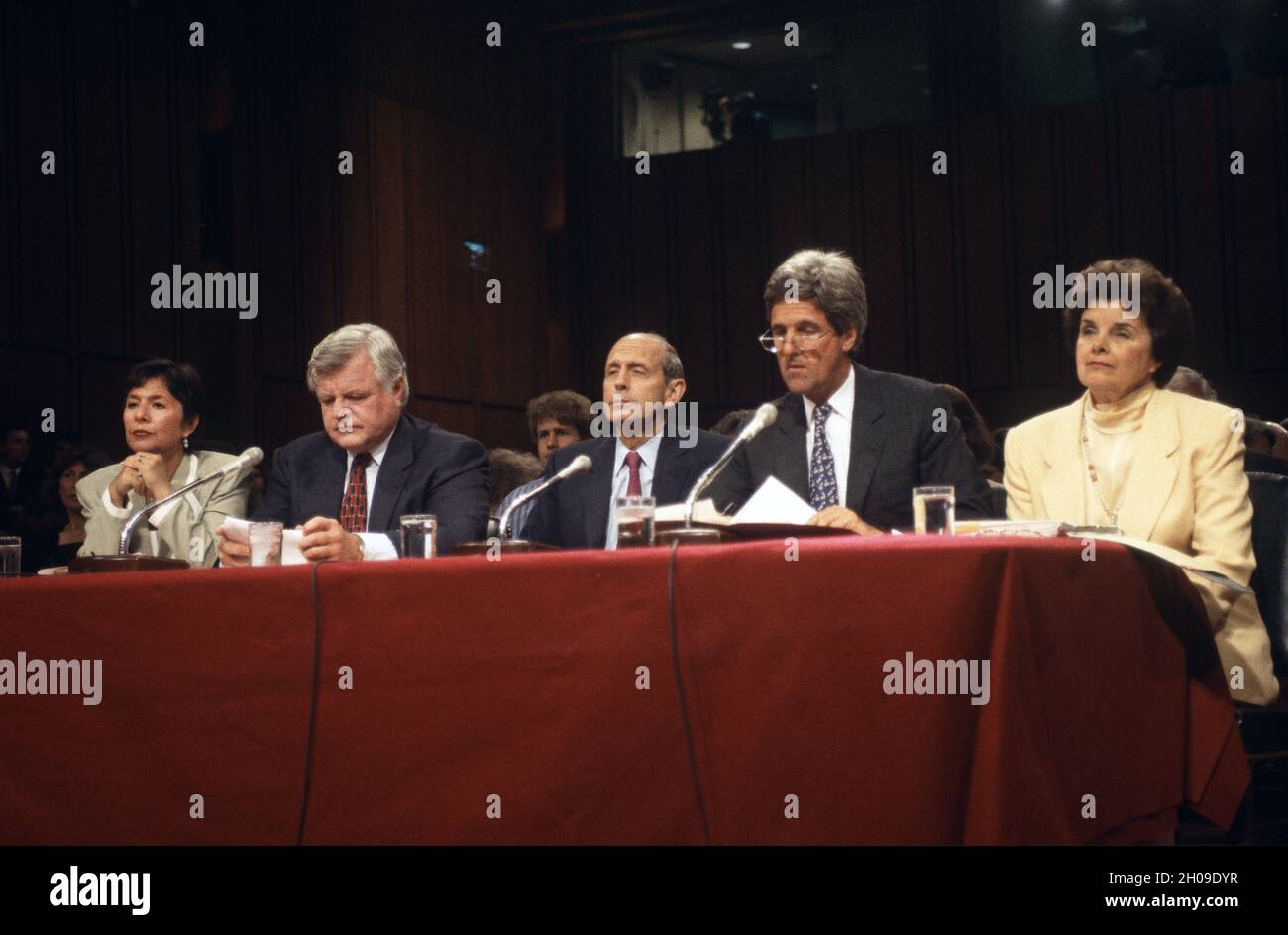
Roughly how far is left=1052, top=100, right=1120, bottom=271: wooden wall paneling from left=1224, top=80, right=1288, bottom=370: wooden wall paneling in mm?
646

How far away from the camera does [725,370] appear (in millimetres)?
8789

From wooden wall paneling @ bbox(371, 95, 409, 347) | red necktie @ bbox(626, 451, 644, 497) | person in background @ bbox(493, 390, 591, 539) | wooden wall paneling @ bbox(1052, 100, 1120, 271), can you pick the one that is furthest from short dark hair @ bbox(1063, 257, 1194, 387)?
wooden wall paneling @ bbox(371, 95, 409, 347)

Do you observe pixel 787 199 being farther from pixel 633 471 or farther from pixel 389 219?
pixel 633 471

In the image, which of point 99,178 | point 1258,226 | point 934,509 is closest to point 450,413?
point 99,178

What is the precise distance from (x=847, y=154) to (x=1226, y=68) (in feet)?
6.87

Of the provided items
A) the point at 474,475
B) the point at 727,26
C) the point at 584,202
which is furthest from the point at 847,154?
the point at 474,475

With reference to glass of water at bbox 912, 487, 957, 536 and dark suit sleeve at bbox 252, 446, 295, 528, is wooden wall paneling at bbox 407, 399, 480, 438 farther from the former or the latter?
glass of water at bbox 912, 487, 957, 536

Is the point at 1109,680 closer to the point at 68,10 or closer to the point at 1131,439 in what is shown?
→ the point at 1131,439

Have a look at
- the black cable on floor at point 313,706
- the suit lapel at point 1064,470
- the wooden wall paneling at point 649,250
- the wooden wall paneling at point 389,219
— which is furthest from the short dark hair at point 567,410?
the wooden wall paneling at point 649,250

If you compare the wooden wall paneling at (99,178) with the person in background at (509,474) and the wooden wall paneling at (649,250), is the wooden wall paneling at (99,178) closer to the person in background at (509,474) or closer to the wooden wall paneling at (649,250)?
the person in background at (509,474)

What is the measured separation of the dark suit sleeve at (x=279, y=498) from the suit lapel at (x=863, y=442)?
3.98ft

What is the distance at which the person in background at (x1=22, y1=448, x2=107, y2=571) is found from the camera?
530 cm

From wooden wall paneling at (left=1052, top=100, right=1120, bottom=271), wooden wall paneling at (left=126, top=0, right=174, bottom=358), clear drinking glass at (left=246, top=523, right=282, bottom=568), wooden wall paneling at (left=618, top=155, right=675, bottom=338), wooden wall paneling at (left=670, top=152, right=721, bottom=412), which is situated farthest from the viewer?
wooden wall paneling at (left=618, top=155, right=675, bottom=338)

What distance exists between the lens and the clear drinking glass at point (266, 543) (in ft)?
8.01
